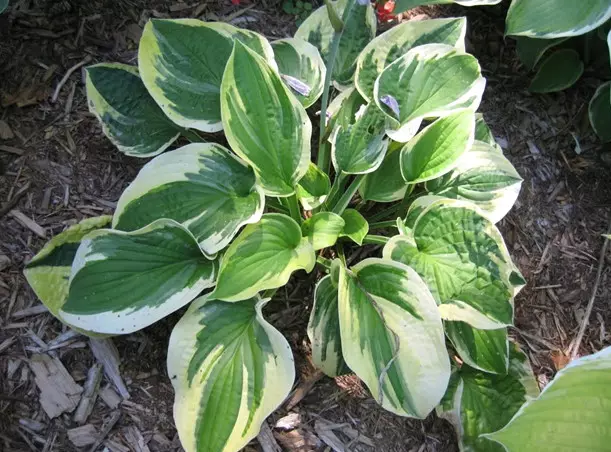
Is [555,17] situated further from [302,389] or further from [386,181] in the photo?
[302,389]

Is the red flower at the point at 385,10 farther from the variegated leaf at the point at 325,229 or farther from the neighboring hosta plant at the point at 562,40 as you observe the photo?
the variegated leaf at the point at 325,229

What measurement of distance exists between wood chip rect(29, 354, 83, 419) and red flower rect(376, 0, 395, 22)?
1356mm

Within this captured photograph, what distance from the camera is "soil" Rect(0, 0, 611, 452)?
54.4 inches

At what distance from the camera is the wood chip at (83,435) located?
1.32 metres

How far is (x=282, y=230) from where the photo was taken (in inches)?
51.4

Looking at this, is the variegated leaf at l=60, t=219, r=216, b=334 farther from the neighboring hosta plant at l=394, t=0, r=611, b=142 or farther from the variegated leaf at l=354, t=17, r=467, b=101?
the neighboring hosta plant at l=394, t=0, r=611, b=142

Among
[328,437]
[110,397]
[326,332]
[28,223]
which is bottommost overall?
[328,437]

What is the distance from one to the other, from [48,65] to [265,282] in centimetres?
96

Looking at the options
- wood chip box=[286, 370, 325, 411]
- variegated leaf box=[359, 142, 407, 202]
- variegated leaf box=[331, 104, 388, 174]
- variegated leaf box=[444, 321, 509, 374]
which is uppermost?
variegated leaf box=[331, 104, 388, 174]

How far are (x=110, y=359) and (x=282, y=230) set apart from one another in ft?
1.75


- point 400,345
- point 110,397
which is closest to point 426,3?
point 400,345

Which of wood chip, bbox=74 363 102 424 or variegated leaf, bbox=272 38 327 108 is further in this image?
variegated leaf, bbox=272 38 327 108

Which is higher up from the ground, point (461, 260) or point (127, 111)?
point (127, 111)

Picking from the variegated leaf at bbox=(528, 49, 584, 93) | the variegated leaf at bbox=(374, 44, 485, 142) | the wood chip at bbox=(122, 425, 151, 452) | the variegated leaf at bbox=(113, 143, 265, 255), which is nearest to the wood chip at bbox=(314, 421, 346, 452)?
the wood chip at bbox=(122, 425, 151, 452)
